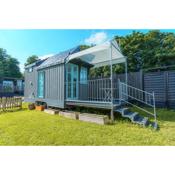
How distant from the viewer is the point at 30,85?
1020 cm

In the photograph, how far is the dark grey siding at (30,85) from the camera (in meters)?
9.57

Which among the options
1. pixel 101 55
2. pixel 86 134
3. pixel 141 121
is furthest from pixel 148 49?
pixel 86 134

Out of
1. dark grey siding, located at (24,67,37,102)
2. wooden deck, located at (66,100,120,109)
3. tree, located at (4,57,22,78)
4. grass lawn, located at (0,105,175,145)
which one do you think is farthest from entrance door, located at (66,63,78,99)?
tree, located at (4,57,22,78)

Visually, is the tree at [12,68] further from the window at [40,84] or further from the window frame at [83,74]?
the window frame at [83,74]

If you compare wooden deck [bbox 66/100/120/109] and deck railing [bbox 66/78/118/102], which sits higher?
deck railing [bbox 66/78/118/102]

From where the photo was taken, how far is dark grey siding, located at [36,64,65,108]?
7.28 m

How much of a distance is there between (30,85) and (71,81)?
3.53 m

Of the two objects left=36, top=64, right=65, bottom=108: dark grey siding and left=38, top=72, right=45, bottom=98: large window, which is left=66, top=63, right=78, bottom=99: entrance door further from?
left=38, top=72, right=45, bottom=98: large window

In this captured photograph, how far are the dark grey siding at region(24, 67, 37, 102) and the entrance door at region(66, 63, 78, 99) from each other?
8.71 feet

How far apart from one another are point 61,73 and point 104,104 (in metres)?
2.62

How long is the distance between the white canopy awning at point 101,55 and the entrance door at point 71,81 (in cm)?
59

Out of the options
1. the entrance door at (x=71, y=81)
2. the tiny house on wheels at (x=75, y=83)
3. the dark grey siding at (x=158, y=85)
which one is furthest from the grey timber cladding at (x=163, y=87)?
the entrance door at (x=71, y=81)
